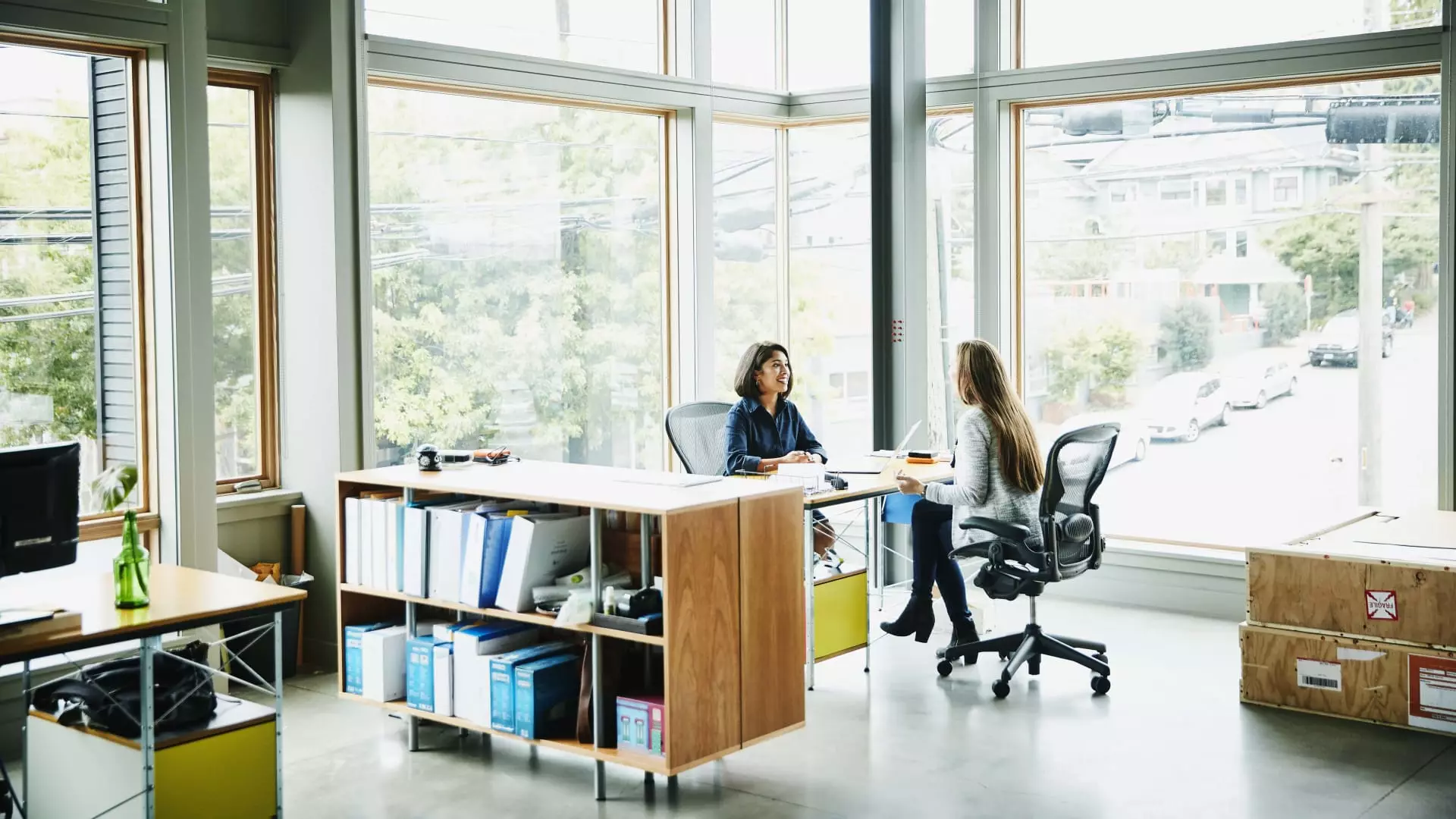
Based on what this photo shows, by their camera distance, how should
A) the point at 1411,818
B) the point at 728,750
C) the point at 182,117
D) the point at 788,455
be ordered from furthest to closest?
the point at 788,455 < the point at 182,117 < the point at 728,750 < the point at 1411,818

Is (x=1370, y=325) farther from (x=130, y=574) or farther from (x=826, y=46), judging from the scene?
(x=130, y=574)

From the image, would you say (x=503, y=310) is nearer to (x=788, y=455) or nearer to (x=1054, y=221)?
(x=788, y=455)

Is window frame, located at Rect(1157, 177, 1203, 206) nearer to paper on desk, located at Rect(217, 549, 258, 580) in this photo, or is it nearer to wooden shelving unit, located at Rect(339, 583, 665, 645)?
wooden shelving unit, located at Rect(339, 583, 665, 645)

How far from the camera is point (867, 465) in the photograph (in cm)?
568

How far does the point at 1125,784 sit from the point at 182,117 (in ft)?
13.4

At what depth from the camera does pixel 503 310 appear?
6375mm

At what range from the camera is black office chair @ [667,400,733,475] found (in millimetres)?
5750

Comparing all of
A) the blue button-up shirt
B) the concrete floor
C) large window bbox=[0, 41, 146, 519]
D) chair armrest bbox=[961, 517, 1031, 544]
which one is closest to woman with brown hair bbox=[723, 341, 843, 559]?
the blue button-up shirt

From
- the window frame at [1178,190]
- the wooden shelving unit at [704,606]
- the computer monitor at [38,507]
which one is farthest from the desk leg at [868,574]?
the computer monitor at [38,507]

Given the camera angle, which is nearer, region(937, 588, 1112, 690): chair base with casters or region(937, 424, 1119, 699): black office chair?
region(937, 424, 1119, 699): black office chair

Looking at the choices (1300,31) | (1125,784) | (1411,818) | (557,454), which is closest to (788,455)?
(557,454)

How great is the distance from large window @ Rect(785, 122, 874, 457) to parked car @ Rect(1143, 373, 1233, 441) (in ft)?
4.94

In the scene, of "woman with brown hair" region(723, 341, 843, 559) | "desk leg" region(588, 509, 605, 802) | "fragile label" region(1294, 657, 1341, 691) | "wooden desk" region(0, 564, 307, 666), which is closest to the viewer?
"wooden desk" region(0, 564, 307, 666)

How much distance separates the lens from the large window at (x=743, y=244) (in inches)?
283
